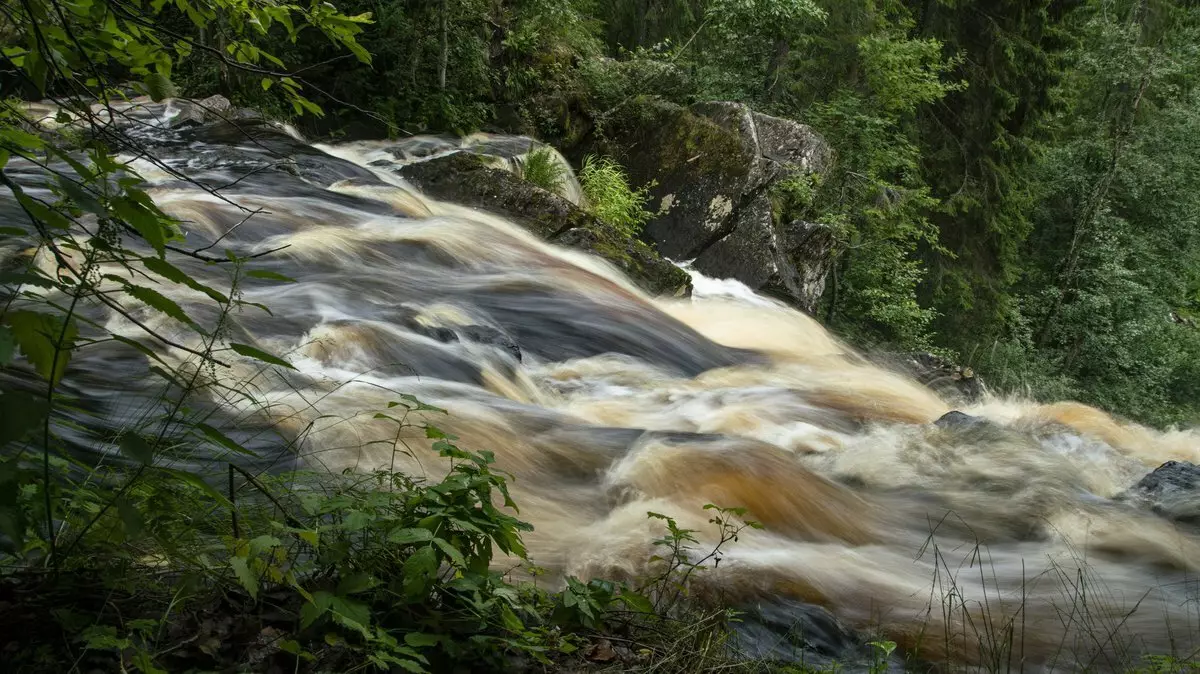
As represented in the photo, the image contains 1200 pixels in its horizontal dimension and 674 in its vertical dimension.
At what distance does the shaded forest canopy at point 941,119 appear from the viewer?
540 inches

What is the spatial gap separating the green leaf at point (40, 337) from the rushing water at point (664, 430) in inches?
20.0

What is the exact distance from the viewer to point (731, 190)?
1289 cm

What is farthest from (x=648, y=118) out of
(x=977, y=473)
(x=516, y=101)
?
(x=977, y=473)

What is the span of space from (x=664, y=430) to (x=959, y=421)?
2232mm

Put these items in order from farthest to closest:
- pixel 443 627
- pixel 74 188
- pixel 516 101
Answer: pixel 516 101
pixel 443 627
pixel 74 188

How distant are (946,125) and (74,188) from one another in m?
19.4

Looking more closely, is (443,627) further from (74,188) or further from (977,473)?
(977,473)

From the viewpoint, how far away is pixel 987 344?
712 inches

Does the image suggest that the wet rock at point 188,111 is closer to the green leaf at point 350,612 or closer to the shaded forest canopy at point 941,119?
the shaded forest canopy at point 941,119

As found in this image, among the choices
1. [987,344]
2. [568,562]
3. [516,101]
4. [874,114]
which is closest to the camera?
[568,562]

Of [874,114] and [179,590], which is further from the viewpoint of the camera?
[874,114]

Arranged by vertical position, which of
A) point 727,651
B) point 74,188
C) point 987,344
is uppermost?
point 74,188

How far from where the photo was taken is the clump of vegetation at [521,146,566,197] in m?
12.2

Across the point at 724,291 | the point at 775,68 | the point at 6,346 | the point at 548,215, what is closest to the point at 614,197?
the point at 724,291
